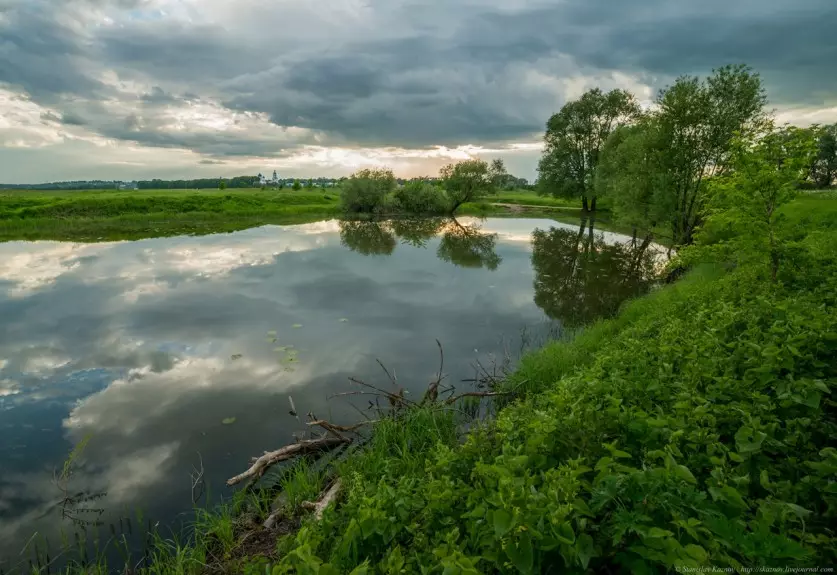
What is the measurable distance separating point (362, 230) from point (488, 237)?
51.4 ft

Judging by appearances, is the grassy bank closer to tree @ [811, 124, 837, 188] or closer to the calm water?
the calm water

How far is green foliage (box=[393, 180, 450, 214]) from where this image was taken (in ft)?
267

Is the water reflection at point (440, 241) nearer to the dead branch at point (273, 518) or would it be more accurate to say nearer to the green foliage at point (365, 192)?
the green foliage at point (365, 192)

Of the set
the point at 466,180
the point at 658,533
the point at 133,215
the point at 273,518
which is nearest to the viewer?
the point at 658,533

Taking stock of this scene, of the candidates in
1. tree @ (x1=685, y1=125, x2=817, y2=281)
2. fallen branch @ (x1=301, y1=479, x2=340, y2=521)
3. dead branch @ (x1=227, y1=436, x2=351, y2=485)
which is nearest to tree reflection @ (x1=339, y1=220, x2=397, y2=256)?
tree @ (x1=685, y1=125, x2=817, y2=281)

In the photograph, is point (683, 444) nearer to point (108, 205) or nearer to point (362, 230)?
point (362, 230)

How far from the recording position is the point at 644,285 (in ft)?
77.0

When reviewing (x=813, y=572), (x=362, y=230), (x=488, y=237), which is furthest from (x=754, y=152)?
(x=362, y=230)

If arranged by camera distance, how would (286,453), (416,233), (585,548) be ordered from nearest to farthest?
(585,548) → (286,453) → (416,233)

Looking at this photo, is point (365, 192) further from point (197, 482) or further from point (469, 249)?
point (197, 482)

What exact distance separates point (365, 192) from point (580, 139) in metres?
36.1

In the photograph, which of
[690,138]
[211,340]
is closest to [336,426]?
[211,340]

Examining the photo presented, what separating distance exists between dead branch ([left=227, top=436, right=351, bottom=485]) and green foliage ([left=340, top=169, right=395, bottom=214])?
7103 cm

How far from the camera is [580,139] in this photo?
7319 centimetres
